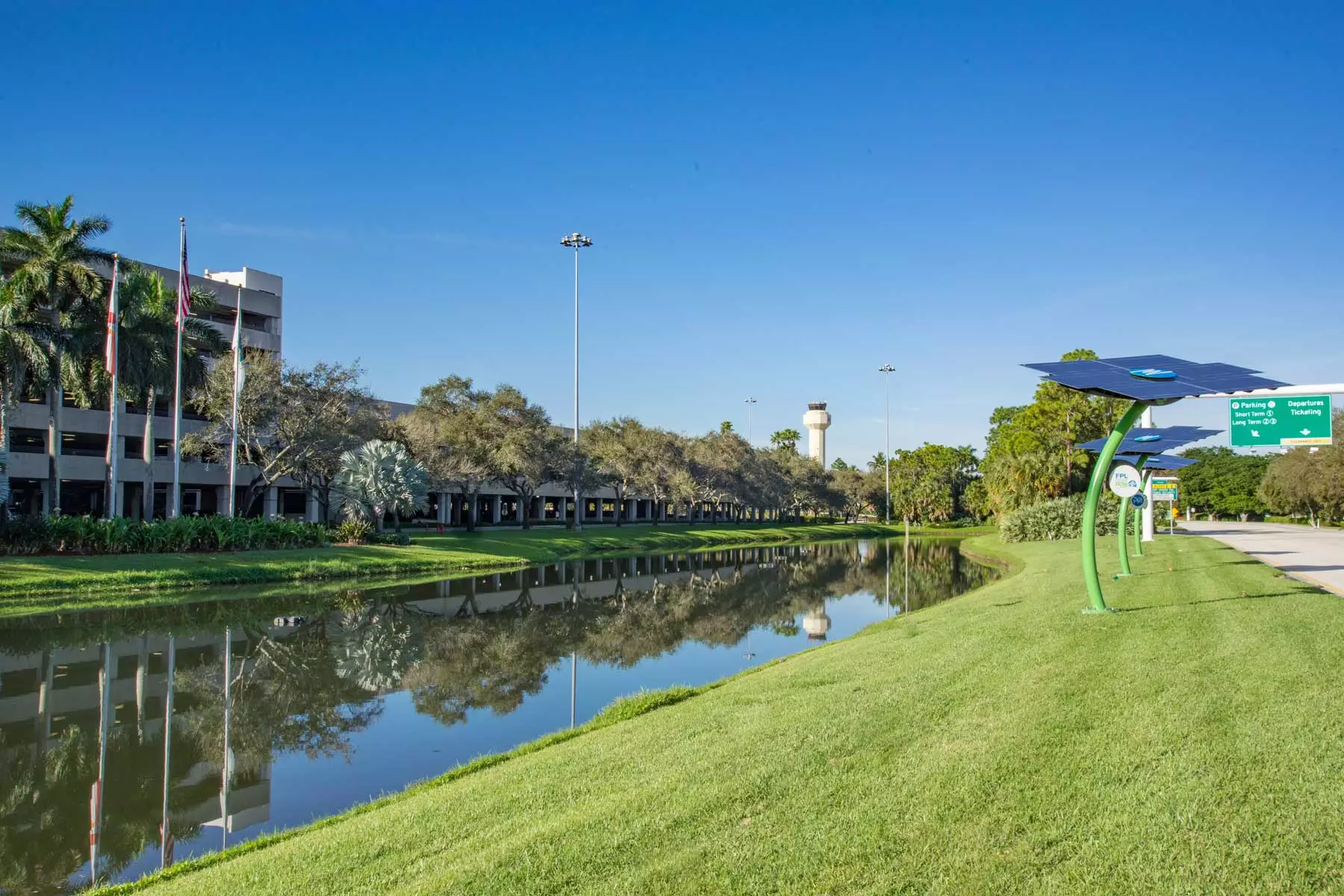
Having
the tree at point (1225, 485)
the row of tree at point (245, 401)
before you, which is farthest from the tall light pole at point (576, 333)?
the tree at point (1225, 485)

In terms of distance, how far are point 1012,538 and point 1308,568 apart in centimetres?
2889

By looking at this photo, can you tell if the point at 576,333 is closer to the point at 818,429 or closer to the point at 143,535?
the point at 143,535

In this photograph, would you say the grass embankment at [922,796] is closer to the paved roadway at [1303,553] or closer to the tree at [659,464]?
the paved roadway at [1303,553]

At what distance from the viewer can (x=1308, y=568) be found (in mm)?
23094

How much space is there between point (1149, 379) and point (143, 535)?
31985 mm

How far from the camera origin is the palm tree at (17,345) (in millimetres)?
33844

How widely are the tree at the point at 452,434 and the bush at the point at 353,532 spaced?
9763 mm

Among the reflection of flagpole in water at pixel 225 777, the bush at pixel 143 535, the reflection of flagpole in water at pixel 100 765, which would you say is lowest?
the reflection of flagpole in water at pixel 225 777

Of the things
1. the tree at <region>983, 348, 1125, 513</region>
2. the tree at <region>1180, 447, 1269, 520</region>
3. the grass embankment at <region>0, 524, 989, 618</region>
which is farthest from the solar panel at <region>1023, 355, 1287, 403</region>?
the tree at <region>1180, 447, 1269, 520</region>

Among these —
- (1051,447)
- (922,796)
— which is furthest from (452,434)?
(922,796)

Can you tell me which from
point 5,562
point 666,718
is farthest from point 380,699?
point 5,562

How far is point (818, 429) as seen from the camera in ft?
459

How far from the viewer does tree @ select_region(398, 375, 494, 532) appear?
51.3 meters

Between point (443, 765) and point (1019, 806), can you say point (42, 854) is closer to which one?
point (443, 765)
